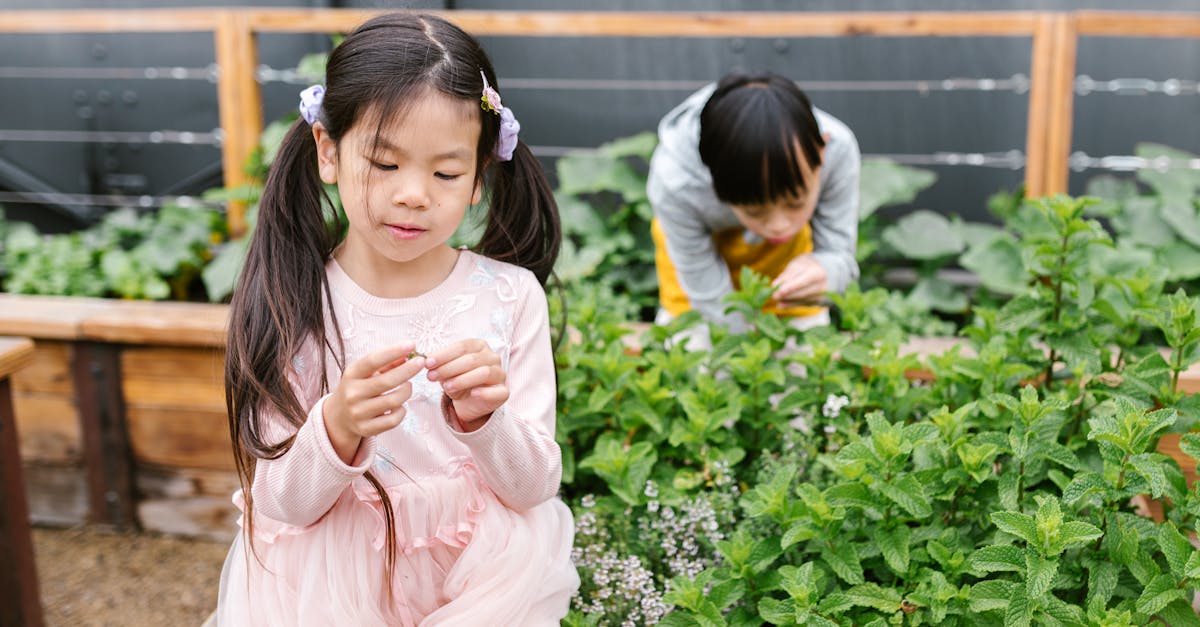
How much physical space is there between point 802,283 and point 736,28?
125 centimetres

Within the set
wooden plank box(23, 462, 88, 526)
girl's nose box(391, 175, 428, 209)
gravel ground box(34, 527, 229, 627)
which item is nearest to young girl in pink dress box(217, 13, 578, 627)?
girl's nose box(391, 175, 428, 209)

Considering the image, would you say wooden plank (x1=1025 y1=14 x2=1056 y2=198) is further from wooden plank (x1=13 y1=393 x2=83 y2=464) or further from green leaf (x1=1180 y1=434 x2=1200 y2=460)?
wooden plank (x1=13 y1=393 x2=83 y2=464)

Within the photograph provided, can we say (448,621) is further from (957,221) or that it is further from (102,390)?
(957,221)

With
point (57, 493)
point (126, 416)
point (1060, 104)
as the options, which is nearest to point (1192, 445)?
point (1060, 104)

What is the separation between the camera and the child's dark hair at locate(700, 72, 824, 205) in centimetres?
233

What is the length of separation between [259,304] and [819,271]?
1.32m

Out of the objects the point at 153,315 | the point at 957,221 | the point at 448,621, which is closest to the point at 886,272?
the point at 957,221

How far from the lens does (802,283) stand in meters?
2.47

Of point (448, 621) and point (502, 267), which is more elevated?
point (502, 267)

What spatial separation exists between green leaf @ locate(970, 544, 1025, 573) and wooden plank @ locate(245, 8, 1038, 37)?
2158 mm

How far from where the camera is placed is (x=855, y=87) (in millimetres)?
3764

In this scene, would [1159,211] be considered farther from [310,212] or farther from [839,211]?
[310,212]

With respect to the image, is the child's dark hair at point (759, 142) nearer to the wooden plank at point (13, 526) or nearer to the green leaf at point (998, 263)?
the green leaf at point (998, 263)

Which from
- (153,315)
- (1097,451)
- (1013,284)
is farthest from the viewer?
(1013,284)
